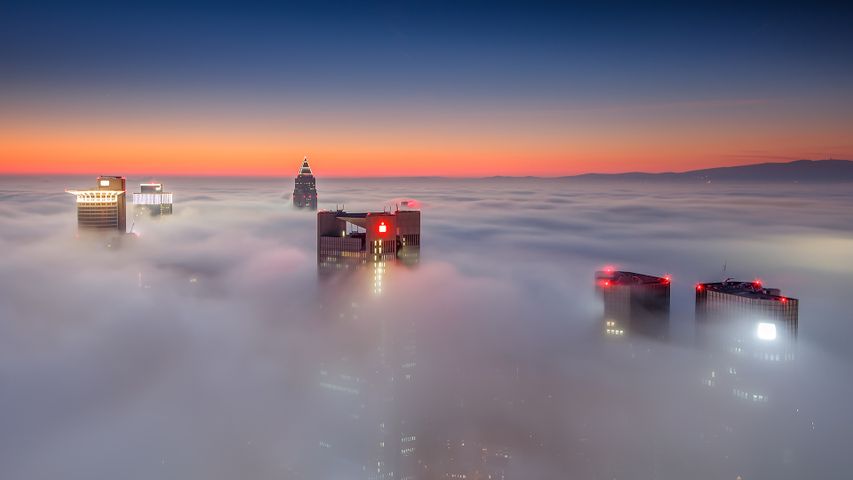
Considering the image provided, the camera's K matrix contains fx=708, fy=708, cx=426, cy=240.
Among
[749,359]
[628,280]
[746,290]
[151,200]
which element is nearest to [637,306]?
[628,280]

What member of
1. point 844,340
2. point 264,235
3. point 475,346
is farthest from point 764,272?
point 264,235

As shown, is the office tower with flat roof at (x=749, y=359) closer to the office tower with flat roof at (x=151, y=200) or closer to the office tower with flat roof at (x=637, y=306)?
the office tower with flat roof at (x=637, y=306)

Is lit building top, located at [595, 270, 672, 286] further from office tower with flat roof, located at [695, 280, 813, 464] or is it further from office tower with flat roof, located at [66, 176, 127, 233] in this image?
office tower with flat roof, located at [66, 176, 127, 233]

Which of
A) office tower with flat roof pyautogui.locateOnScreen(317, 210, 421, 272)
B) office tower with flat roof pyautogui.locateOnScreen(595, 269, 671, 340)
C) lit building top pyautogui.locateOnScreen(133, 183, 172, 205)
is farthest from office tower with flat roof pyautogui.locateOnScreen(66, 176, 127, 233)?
office tower with flat roof pyautogui.locateOnScreen(595, 269, 671, 340)

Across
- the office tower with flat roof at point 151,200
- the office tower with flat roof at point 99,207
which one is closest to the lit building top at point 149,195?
the office tower with flat roof at point 151,200

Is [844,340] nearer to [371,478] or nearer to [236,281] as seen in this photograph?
[371,478]

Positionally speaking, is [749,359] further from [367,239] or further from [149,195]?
[149,195]
